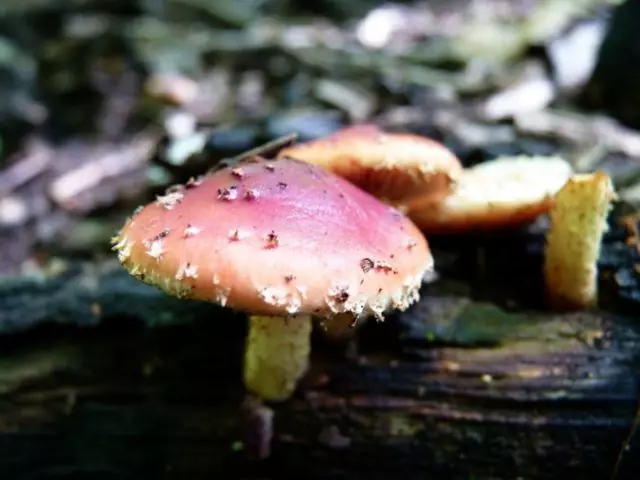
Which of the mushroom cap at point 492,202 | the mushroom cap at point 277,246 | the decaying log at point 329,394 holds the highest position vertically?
the mushroom cap at point 492,202

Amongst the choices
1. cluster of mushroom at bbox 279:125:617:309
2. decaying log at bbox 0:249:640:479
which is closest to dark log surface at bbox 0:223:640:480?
decaying log at bbox 0:249:640:479

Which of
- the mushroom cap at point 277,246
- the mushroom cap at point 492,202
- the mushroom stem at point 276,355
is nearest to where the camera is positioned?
the mushroom cap at point 277,246

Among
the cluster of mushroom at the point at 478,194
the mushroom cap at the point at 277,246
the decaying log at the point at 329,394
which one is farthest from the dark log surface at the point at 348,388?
the mushroom cap at the point at 277,246

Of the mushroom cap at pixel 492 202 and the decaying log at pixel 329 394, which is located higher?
the mushroom cap at pixel 492 202

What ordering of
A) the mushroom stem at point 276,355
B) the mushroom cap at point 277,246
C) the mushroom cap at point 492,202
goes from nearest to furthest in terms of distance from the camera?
the mushroom cap at point 277,246 < the mushroom stem at point 276,355 < the mushroom cap at point 492,202

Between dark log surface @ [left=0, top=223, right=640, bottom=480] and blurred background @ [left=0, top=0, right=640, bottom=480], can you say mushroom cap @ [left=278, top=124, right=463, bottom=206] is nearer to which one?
dark log surface @ [left=0, top=223, right=640, bottom=480]

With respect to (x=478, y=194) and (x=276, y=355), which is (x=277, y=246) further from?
(x=478, y=194)

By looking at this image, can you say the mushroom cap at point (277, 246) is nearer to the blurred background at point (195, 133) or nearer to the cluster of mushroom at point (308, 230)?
the cluster of mushroom at point (308, 230)

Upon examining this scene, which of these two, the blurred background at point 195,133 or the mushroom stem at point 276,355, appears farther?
the blurred background at point 195,133
